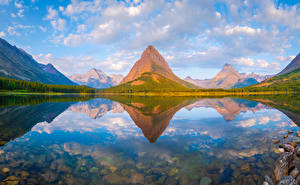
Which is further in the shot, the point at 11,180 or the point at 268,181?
the point at 268,181

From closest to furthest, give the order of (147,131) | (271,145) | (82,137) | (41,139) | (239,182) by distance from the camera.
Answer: (239,182) < (271,145) < (41,139) < (82,137) < (147,131)

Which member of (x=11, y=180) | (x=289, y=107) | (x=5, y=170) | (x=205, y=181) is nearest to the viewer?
(x=11, y=180)

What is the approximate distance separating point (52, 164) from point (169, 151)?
1065 centimetres

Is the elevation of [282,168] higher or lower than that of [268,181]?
higher

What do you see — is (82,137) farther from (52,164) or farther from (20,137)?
(52,164)

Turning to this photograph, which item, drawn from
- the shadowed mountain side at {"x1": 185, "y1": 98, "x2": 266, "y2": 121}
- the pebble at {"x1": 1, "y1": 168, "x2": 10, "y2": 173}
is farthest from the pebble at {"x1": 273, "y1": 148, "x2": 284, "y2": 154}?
the pebble at {"x1": 1, "y1": 168, "x2": 10, "y2": 173}

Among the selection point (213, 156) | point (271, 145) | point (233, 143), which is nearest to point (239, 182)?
point (213, 156)

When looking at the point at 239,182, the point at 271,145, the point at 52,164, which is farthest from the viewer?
the point at 271,145

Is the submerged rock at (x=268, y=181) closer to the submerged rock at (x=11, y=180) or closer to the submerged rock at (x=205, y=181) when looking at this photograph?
the submerged rock at (x=205, y=181)

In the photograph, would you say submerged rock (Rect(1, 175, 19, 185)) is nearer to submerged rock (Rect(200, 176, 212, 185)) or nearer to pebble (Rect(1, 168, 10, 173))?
pebble (Rect(1, 168, 10, 173))

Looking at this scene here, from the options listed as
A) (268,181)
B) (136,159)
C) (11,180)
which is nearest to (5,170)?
(11,180)

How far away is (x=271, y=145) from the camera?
18391 mm

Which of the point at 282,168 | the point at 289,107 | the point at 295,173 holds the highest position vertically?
the point at 289,107

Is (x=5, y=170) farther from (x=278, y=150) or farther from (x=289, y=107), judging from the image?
(x=289, y=107)
